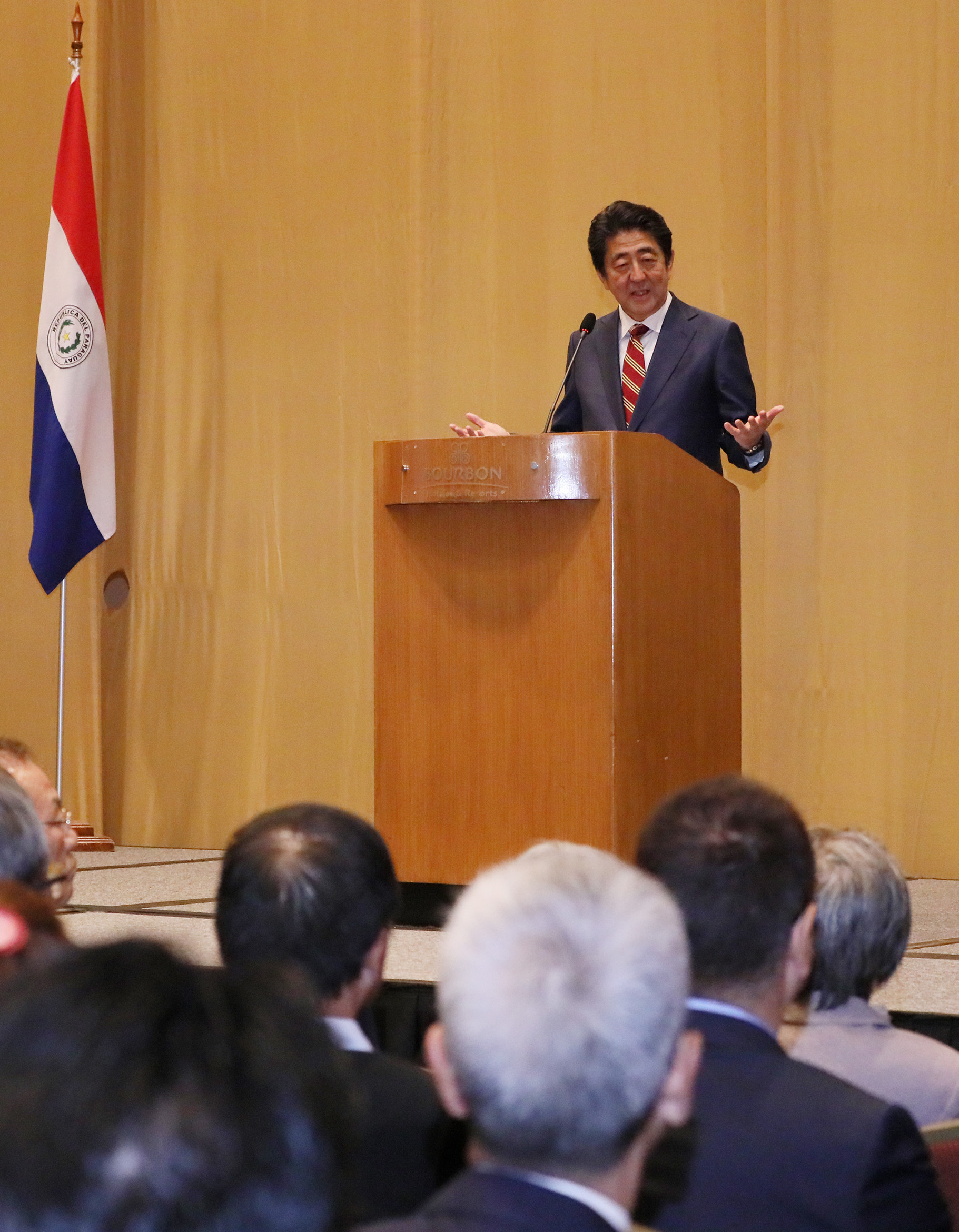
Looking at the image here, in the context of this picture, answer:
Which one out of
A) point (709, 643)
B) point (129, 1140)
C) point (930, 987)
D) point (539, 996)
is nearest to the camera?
point (129, 1140)

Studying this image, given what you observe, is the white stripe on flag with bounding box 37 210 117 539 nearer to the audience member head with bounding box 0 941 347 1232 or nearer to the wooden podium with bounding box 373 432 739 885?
the wooden podium with bounding box 373 432 739 885

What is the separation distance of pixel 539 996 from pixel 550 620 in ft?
7.08

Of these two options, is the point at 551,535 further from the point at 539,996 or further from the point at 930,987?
the point at 539,996

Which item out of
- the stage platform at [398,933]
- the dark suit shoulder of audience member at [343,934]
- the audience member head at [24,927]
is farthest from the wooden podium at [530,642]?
the audience member head at [24,927]

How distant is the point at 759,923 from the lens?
152 centimetres

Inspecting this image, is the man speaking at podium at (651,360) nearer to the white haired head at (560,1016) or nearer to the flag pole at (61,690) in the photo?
the flag pole at (61,690)

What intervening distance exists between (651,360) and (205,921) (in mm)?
1769

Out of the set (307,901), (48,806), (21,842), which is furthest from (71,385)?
(307,901)

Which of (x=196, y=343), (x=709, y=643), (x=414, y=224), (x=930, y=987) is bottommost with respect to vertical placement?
(x=930, y=987)

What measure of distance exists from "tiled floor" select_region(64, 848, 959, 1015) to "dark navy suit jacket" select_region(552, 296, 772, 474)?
126cm

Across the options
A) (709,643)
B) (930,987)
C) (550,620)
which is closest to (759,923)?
(930,987)

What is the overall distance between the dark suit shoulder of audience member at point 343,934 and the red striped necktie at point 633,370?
→ 2426 millimetres

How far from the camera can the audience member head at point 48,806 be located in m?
2.37

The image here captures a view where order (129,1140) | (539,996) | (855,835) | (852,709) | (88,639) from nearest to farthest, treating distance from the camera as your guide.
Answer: (129,1140), (539,996), (855,835), (852,709), (88,639)
